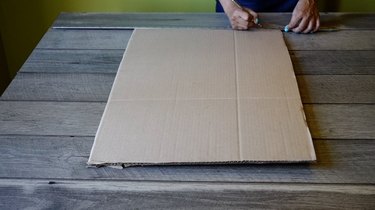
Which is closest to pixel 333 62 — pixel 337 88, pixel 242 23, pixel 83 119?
pixel 337 88

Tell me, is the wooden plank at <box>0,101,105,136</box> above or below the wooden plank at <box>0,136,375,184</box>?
below

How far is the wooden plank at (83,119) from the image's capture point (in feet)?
2.52

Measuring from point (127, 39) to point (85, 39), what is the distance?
0.10m

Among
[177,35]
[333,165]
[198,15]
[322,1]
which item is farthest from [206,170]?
[322,1]

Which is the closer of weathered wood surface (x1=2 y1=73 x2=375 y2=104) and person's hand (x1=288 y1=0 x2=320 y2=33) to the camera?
weathered wood surface (x1=2 y1=73 x2=375 y2=104)

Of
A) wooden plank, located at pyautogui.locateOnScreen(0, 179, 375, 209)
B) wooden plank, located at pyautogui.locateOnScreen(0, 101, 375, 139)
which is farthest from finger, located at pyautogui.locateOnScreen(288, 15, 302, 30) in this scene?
wooden plank, located at pyautogui.locateOnScreen(0, 179, 375, 209)

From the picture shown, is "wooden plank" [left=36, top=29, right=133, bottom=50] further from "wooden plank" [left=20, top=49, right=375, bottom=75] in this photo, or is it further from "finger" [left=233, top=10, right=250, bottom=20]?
"finger" [left=233, top=10, right=250, bottom=20]

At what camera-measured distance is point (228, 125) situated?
75cm

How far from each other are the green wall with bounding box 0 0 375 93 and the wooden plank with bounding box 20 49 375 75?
0.68m

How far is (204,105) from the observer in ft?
2.65

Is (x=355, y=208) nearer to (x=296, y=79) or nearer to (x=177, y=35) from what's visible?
(x=296, y=79)

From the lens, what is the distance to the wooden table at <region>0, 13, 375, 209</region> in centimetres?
65

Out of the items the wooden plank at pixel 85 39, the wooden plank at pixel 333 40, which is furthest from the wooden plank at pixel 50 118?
the wooden plank at pixel 333 40

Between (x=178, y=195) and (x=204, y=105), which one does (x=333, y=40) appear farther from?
(x=178, y=195)
